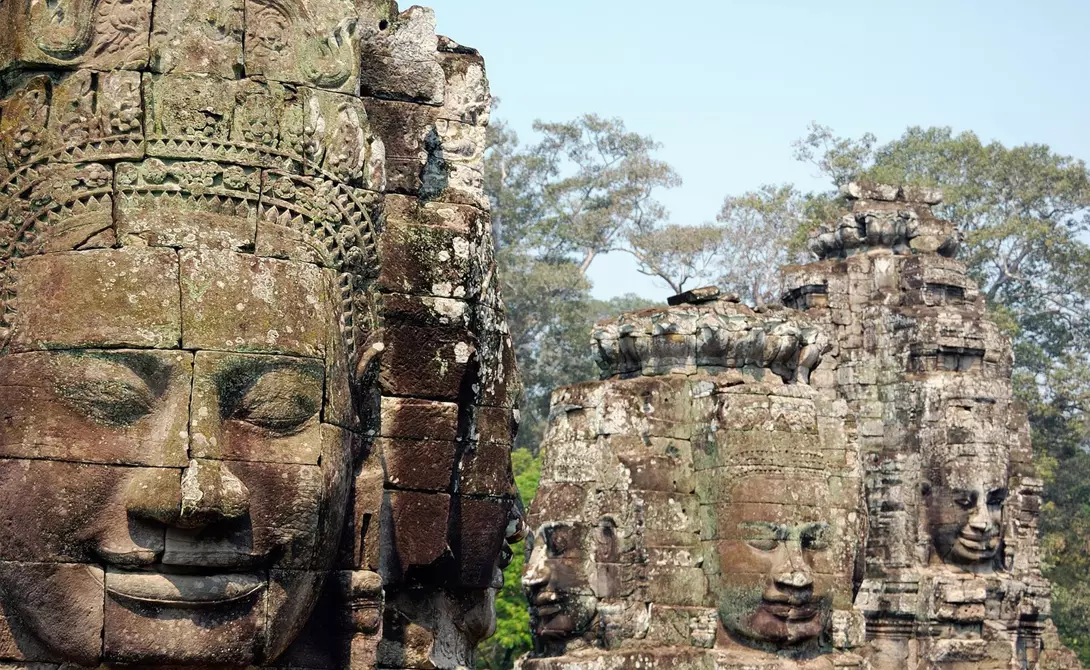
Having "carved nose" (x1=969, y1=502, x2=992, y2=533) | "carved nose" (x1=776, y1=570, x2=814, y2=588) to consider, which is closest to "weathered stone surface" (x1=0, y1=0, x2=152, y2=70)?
"carved nose" (x1=776, y1=570, x2=814, y2=588)

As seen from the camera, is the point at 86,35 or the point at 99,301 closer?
the point at 99,301

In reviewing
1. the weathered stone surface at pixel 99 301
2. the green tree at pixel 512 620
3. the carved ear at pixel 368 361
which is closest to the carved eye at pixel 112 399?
the weathered stone surface at pixel 99 301

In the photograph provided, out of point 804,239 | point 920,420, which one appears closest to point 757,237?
point 804,239

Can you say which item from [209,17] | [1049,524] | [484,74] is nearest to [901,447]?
[484,74]

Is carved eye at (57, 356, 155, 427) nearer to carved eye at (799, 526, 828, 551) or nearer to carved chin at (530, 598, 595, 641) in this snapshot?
carved chin at (530, 598, 595, 641)

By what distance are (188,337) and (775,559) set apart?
843 cm

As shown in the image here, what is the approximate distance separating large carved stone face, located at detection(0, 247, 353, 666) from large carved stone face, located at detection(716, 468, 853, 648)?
316 inches

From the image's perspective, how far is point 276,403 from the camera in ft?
15.2

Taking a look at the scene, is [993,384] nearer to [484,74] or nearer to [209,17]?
[484,74]

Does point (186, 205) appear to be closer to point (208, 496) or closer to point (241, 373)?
point (241, 373)

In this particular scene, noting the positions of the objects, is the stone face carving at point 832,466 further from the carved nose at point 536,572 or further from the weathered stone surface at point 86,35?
the weathered stone surface at point 86,35

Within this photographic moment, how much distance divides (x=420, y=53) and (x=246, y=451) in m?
2.18

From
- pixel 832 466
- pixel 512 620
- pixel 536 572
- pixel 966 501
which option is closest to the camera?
pixel 536 572

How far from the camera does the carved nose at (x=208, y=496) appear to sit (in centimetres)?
439
